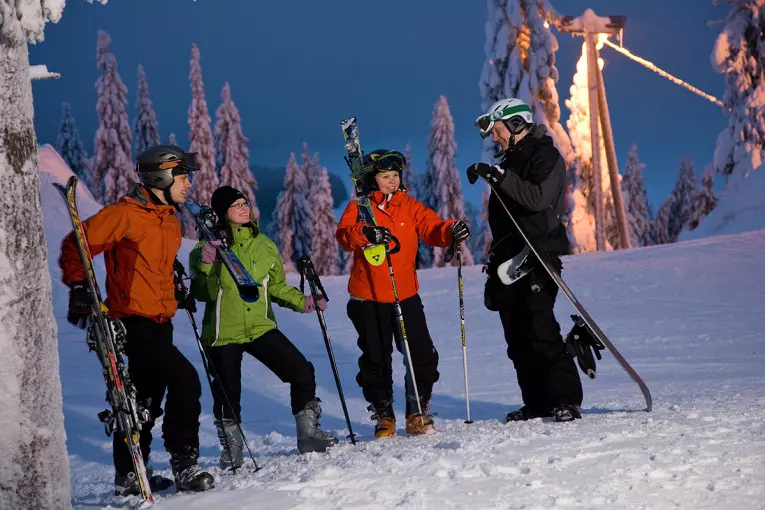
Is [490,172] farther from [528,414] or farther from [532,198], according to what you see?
[528,414]

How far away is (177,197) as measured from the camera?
18.3 feet

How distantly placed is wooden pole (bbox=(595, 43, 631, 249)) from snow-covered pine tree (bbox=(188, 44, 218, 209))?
2153 centimetres

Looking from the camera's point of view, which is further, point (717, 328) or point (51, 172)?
point (51, 172)

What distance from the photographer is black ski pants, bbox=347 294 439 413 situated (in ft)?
21.6

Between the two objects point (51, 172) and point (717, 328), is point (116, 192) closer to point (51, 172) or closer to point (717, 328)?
point (51, 172)

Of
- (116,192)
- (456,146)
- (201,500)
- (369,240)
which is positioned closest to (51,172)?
(116,192)

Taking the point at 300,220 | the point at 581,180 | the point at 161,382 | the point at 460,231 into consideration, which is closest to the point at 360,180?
the point at 460,231

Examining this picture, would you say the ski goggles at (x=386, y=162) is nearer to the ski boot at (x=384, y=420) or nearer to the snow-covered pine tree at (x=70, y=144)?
the ski boot at (x=384, y=420)

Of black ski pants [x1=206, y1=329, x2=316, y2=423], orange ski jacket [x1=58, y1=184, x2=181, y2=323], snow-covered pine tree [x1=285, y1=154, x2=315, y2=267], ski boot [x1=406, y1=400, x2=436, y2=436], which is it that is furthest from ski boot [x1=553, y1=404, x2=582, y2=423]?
snow-covered pine tree [x1=285, y1=154, x2=315, y2=267]

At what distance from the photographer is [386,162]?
6.69 metres

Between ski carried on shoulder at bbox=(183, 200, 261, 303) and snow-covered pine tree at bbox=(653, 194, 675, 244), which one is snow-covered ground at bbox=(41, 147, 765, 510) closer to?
ski carried on shoulder at bbox=(183, 200, 261, 303)

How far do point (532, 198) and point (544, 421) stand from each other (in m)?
1.65

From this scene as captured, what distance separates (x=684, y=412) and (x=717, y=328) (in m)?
6.96

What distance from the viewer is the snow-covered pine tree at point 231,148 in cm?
4528
